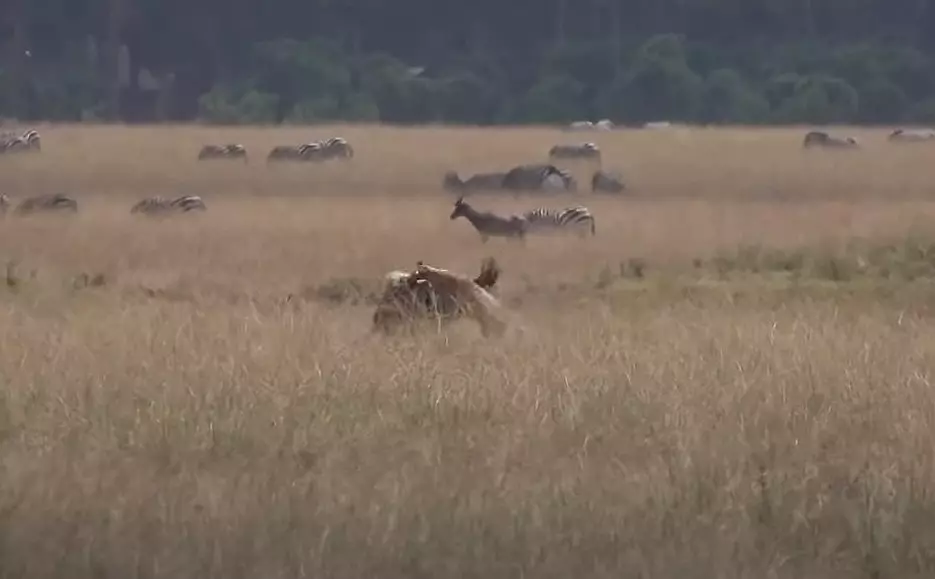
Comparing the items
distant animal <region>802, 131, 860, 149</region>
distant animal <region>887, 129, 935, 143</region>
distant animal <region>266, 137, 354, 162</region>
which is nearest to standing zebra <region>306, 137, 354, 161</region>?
distant animal <region>266, 137, 354, 162</region>

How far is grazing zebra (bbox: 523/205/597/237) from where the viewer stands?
15977 millimetres

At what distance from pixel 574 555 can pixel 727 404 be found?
173 centimetres

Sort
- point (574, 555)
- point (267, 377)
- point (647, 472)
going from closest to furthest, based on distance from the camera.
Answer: point (574, 555) → point (647, 472) → point (267, 377)

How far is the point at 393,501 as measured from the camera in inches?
210

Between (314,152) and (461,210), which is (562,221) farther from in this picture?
(314,152)

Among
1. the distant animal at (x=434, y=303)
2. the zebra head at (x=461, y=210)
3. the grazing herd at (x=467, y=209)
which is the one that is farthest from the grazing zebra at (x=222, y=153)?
the distant animal at (x=434, y=303)

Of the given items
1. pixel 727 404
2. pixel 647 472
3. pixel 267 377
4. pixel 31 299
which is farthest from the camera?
pixel 31 299

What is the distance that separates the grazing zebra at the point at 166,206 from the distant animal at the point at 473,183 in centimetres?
380

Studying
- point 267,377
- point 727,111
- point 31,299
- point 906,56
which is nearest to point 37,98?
point 727,111

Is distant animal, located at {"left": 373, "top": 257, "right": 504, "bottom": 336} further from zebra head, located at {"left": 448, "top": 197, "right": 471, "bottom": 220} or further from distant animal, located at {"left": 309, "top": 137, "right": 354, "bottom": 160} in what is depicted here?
distant animal, located at {"left": 309, "top": 137, "right": 354, "bottom": 160}

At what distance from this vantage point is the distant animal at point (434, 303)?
8.73m

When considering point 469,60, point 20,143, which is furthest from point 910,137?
point 469,60

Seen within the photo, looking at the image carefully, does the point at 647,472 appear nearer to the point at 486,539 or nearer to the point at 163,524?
the point at 486,539

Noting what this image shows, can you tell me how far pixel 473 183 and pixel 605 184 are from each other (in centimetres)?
170
